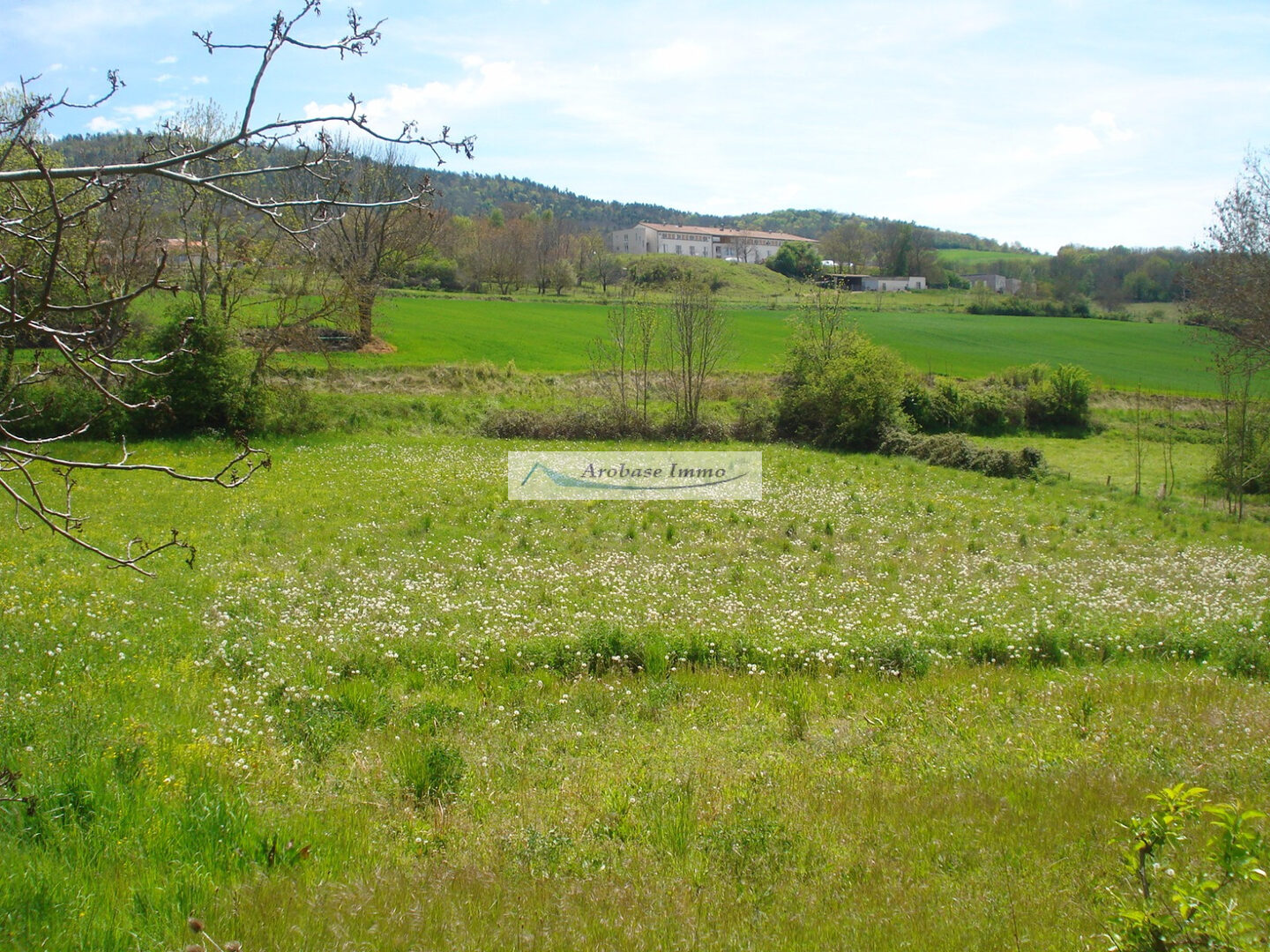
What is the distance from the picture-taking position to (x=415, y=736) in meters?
7.23

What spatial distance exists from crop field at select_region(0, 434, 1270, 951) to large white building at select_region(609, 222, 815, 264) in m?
141

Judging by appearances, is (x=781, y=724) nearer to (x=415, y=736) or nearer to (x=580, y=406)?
(x=415, y=736)

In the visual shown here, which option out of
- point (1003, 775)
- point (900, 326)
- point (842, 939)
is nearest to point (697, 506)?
point (1003, 775)

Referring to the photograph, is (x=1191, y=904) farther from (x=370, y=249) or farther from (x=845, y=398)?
(x=370, y=249)

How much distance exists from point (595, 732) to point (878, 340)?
55.4m

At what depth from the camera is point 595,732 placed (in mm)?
7629

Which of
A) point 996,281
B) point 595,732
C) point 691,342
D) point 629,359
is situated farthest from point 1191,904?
point 996,281

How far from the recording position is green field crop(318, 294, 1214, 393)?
45.3m

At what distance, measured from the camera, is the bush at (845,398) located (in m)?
30.6

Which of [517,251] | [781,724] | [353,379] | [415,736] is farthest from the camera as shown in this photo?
[517,251]

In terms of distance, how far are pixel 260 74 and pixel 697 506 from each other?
56.8 ft

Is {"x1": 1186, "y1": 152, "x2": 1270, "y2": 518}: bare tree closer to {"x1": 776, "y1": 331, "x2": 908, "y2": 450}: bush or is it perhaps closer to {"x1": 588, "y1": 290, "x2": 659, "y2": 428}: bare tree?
{"x1": 776, "y1": 331, "x2": 908, "y2": 450}: bush

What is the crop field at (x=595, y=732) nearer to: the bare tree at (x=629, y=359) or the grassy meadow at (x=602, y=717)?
the grassy meadow at (x=602, y=717)

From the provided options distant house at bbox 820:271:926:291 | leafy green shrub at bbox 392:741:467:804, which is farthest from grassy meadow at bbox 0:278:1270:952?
distant house at bbox 820:271:926:291
